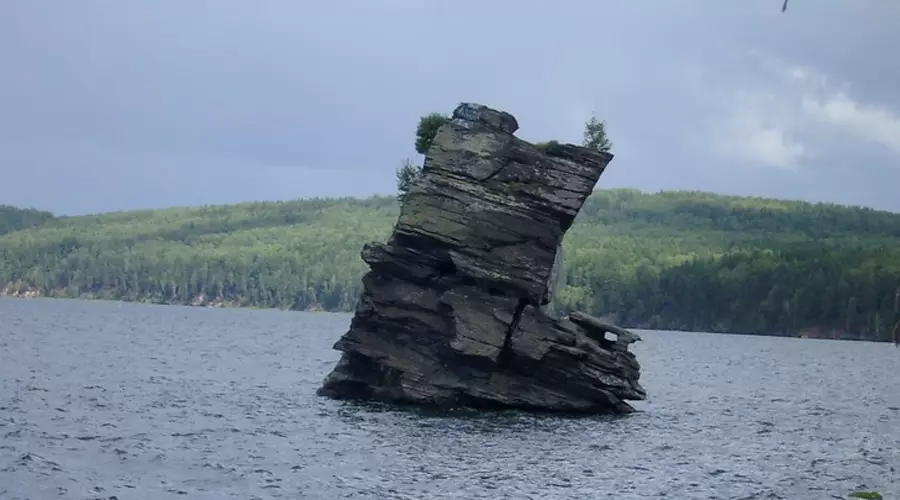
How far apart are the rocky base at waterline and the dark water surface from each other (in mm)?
1938

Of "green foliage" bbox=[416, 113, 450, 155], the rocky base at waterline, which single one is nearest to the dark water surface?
the rocky base at waterline

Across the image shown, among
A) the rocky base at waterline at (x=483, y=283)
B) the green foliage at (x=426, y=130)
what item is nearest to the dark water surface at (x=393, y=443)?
the rocky base at waterline at (x=483, y=283)

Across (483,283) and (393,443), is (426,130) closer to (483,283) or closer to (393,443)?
(483,283)

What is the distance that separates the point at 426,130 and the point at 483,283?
1494 cm

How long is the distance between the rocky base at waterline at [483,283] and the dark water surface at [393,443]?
194 centimetres

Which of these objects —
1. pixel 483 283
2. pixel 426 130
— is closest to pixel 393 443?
pixel 483 283

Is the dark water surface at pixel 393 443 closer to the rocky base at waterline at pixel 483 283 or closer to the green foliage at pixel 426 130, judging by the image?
the rocky base at waterline at pixel 483 283

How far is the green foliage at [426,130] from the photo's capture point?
7231cm

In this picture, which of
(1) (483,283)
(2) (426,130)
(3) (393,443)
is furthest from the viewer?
(2) (426,130)

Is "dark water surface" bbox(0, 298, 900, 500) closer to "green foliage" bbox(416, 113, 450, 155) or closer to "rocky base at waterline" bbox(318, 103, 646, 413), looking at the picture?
"rocky base at waterline" bbox(318, 103, 646, 413)

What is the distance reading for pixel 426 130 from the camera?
72438 mm

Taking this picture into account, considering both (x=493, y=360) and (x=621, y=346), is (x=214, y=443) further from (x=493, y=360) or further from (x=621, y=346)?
(x=621, y=346)

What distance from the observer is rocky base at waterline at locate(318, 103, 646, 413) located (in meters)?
60.0

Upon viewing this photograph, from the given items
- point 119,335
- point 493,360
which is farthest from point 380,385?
point 119,335
